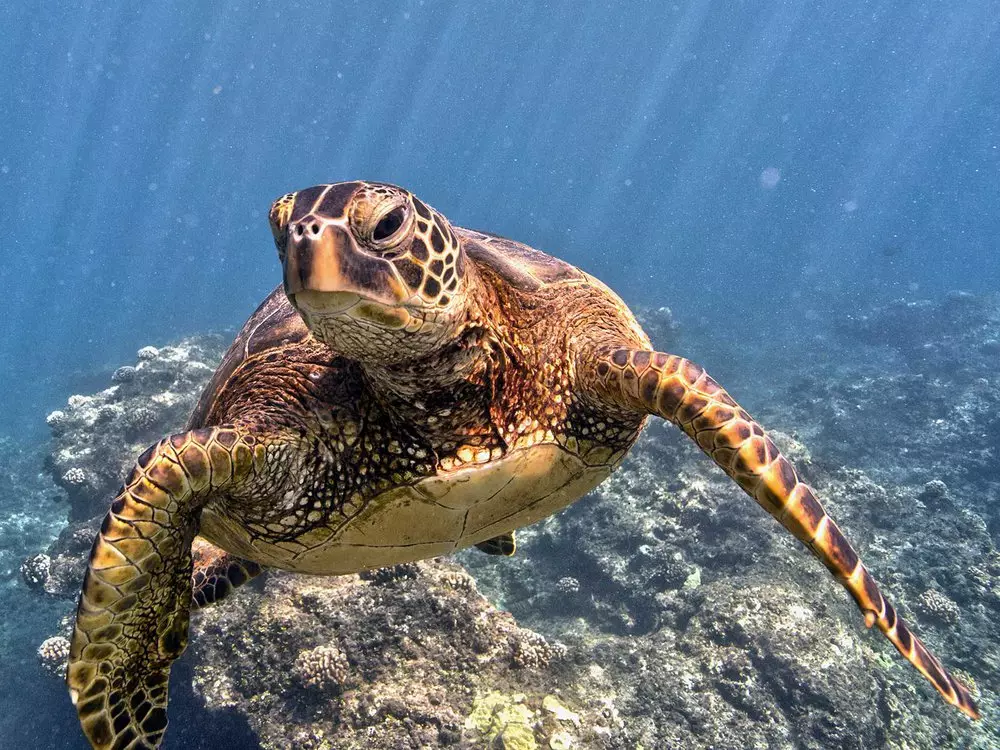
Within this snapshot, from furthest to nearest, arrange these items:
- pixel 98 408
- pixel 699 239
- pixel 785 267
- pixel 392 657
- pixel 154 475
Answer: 1. pixel 699 239
2. pixel 785 267
3. pixel 98 408
4. pixel 392 657
5. pixel 154 475

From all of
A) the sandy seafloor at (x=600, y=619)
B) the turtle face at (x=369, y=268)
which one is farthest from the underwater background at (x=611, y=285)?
the turtle face at (x=369, y=268)

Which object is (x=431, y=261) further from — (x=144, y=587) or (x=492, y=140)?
(x=492, y=140)

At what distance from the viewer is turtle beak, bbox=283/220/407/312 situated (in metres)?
1.41

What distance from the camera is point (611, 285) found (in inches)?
1161

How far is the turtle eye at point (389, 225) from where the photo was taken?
1.56 meters

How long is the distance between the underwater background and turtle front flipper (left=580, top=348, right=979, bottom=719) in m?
2.90

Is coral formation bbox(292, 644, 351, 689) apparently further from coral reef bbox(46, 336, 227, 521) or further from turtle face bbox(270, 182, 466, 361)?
coral reef bbox(46, 336, 227, 521)

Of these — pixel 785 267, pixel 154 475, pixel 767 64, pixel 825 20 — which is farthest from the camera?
pixel 767 64

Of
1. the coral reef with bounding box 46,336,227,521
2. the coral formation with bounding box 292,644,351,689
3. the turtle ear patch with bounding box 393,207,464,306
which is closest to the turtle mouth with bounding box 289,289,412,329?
the turtle ear patch with bounding box 393,207,464,306

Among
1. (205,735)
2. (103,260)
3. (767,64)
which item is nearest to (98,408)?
(205,735)

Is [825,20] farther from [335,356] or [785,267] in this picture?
[335,356]

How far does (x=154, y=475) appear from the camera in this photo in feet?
5.82

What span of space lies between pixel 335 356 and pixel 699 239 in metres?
67.4

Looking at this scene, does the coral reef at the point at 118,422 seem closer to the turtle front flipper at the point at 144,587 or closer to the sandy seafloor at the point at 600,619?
the sandy seafloor at the point at 600,619
